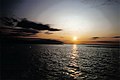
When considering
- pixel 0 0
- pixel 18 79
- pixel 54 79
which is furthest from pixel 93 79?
pixel 0 0

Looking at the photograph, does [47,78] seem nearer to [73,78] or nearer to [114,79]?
[73,78]

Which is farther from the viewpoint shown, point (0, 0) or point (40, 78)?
point (40, 78)

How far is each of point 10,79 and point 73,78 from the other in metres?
12.7

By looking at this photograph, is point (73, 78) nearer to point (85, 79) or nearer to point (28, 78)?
point (85, 79)

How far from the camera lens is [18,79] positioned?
26.2m

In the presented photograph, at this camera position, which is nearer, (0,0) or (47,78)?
(0,0)

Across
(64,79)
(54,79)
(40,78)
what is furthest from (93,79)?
(40,78)

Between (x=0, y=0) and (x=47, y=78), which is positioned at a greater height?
(x=0, y=0)

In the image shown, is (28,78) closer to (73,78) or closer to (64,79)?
(64,79)

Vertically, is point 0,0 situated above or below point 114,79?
above

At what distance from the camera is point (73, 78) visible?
28859 mm

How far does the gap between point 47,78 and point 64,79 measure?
3623mm

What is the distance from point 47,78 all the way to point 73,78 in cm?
549

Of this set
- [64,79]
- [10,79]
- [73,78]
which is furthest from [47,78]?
[10,79]
